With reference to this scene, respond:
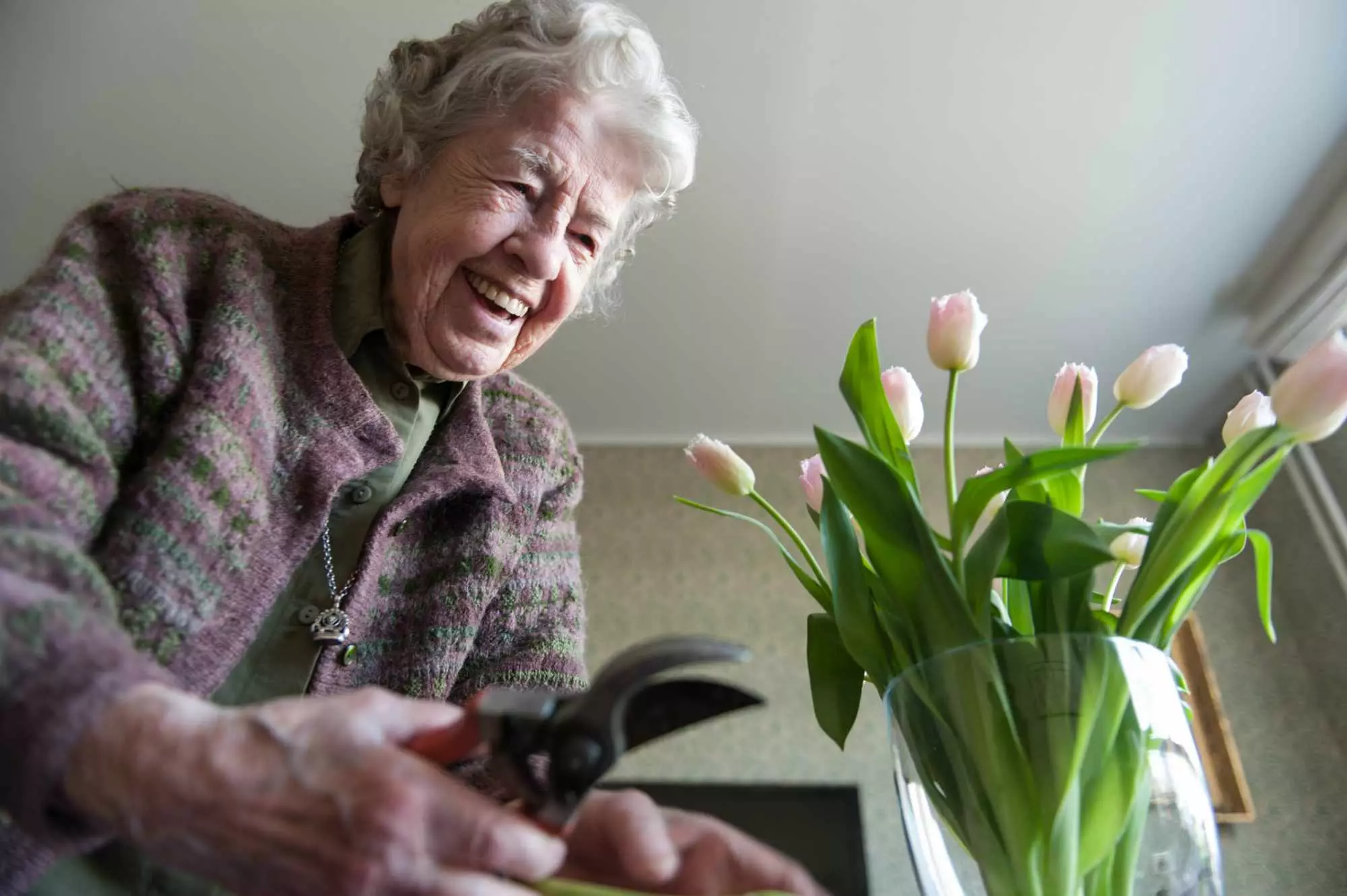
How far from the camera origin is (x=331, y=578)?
0.82 metres

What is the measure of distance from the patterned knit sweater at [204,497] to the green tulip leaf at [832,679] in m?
0.31

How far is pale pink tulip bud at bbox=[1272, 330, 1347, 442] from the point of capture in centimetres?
57

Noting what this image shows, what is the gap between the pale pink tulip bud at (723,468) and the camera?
0.75 meters

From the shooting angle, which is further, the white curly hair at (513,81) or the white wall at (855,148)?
the white wall at (855,148)

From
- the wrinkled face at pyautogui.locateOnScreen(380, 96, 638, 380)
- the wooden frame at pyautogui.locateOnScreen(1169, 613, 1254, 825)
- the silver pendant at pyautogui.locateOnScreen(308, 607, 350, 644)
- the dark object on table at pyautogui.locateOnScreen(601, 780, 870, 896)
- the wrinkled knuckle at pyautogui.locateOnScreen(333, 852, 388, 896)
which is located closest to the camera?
the wrinkled knuckle at pyautogui.locateOnScreen(333, 852, 388, 896)

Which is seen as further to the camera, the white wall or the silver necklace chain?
the white wall

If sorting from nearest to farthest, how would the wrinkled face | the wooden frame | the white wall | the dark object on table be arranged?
the wrinkled face → the dark object on table → the white wall → the wooden frame

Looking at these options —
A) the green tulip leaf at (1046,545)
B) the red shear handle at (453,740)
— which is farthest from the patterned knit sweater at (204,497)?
the green tulip leaf at (1046,545)

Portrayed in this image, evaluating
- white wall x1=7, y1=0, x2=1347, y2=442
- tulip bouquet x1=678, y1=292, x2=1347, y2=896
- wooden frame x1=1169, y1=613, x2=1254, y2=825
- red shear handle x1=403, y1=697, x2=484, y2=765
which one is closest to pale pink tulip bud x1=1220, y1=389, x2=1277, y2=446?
tulip bouquet x1=678, y1=292, x2=1347, y2=896

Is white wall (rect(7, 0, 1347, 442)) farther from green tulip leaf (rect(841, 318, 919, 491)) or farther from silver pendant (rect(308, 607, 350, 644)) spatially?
silver pendant (rect(308, 607, 350, 644))

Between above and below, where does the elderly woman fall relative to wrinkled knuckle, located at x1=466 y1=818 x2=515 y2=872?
above

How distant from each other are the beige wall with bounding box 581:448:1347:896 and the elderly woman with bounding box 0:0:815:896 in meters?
1.22

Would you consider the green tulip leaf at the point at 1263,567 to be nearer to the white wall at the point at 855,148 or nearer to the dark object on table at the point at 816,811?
the dark object on table at the point at 816,811

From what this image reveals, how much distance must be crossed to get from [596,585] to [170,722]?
197 cm
